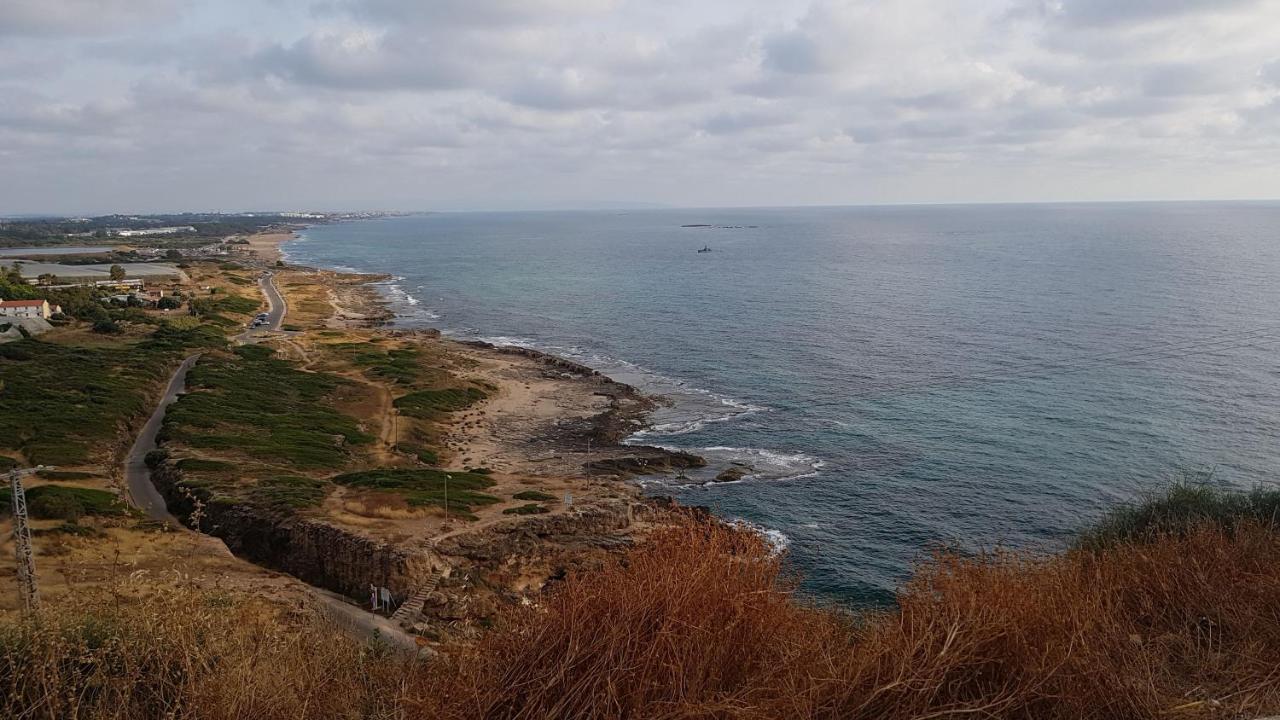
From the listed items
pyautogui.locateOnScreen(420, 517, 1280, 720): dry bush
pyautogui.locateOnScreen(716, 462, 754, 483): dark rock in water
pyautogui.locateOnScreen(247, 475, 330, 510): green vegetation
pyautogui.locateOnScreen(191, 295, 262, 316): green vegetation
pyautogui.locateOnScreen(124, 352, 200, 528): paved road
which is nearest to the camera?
pyautogui.locateOnScreen(420, 517, 1280, 720): dry bush

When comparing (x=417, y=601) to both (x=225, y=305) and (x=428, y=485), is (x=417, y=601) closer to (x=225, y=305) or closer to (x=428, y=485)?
(x=428, y=485)

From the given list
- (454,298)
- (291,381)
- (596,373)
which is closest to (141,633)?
(291,381)

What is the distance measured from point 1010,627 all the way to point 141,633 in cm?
1201

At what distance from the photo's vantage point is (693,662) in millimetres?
9375

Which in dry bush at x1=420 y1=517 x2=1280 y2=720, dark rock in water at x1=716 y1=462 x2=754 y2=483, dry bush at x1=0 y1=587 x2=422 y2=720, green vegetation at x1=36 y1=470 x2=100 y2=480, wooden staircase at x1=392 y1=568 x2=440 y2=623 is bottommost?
dark rock in water at x1=716 y1=462 x2=754 y2=483

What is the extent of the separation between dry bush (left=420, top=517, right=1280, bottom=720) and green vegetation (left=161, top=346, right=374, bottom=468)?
38.7m

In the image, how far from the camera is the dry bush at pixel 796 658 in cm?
889

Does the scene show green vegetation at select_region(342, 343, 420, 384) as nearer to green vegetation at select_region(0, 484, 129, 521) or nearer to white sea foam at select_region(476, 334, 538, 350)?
white sea foam at select_region(476, 334, 538, 350)

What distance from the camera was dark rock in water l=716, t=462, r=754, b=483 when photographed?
154 feet

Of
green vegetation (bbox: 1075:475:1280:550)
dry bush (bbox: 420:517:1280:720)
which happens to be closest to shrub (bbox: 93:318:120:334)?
dry bush (bbox: 420:517:1280:720)

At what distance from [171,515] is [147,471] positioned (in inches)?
292

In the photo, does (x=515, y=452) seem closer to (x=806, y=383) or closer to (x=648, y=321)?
(x=806, y=383)

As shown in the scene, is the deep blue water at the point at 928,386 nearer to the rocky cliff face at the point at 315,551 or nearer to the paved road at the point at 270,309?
the paved road at the point at 270,309

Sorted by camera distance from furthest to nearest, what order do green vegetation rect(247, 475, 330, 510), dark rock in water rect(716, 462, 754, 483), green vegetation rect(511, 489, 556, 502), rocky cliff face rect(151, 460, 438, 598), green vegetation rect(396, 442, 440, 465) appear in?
1. green vegetation rect(396, 442, 440, 465)
2. dark rock in water rect(716, 462, 754, 483)
3. green vegetation rect(511, 489, 556, 502)
4. green vegetation rect(247, 475, 330, 510)
5. rocky cliff face rect(151, 460, 438, 598)
